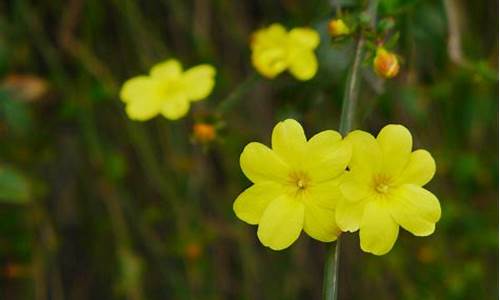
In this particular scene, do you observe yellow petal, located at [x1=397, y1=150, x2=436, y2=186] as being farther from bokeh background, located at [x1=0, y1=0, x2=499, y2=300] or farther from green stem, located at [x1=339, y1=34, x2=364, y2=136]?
bokeh background, located at [x1=0, y1=0, x2=499, y2=300]

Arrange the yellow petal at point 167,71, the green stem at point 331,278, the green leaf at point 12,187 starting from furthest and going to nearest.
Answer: the green leaf at point 12,187
the yellow petal at point 167,71
the green stem at point 331,278

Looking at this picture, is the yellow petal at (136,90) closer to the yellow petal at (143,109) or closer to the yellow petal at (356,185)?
the yellow petal at (143,109)

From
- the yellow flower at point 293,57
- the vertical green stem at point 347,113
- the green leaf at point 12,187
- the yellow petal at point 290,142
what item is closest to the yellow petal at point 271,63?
the yellow flower at point 293,57

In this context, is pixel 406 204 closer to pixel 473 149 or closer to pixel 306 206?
pixel 306 206

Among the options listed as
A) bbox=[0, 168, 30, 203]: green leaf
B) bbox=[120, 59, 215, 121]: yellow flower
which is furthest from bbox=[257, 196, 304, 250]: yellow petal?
bbox=[0, 168, 30, 203]: green leaf

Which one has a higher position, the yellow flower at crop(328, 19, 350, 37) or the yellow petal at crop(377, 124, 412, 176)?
the yellow flower at crop(328, 19, 350, 37)

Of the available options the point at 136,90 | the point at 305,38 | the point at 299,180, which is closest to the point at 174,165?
the point at 136,90
